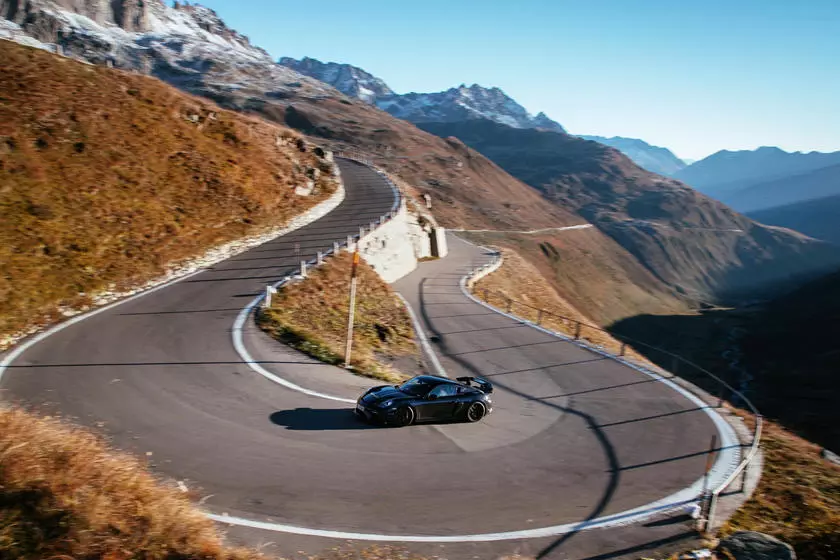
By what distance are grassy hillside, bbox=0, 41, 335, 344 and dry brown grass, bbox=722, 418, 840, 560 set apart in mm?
18894

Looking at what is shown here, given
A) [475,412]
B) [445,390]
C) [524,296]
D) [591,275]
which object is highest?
[445,390]

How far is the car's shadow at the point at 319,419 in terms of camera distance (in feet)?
40.4

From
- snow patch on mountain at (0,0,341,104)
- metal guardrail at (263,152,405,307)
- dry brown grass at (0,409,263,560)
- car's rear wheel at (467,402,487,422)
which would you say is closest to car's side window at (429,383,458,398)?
car's rear wheel at (467,402,487,422)

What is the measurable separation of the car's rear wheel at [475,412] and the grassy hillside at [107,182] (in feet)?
42.8

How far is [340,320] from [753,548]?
15977 mm

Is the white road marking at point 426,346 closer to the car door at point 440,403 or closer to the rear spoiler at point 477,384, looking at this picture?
the rear spoiler at point 477,384

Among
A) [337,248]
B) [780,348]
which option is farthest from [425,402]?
[780,348]

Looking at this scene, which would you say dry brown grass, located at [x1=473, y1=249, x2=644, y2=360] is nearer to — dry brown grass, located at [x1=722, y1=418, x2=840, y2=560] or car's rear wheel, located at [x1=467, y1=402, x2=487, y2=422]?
dry brown grass, located at [x1=722, y1=418, x2=840, y2=560]

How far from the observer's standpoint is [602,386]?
18.2 meters

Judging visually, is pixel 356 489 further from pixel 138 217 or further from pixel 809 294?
pixel 809 294

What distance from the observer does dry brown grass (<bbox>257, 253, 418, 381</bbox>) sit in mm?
17734

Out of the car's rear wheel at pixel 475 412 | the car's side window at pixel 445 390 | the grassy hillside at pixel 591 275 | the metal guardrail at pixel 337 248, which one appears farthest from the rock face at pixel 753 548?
the grassy hillside at pixel 591 275

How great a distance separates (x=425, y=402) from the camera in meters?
13.4

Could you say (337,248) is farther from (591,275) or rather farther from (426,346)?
(591,275)
